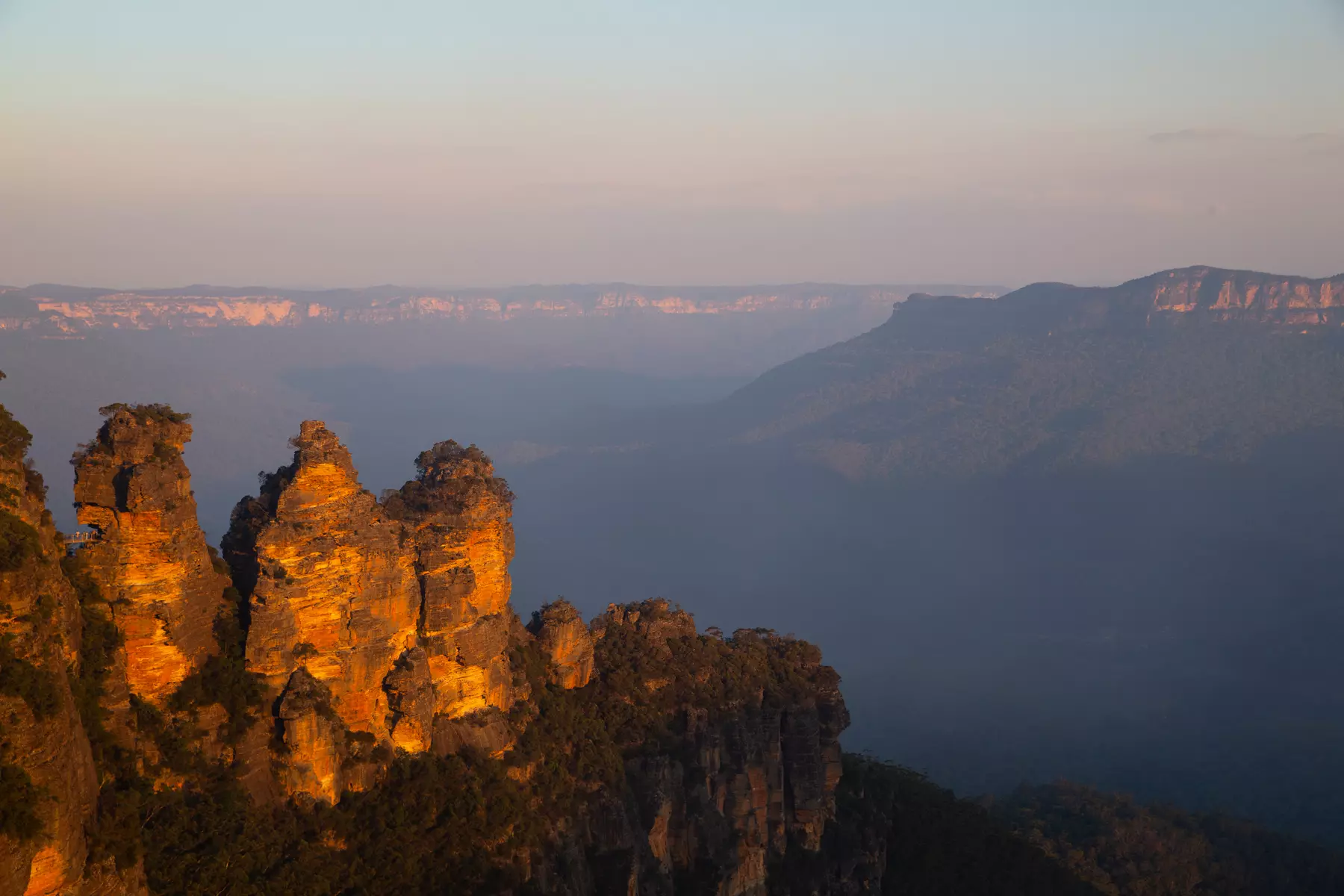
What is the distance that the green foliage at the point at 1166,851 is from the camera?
4512 cm

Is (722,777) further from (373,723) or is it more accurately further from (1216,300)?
(1216,300)

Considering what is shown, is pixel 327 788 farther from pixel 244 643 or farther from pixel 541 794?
pixel 541 794

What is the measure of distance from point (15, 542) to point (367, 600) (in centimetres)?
1016

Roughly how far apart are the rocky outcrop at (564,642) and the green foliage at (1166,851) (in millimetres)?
21758

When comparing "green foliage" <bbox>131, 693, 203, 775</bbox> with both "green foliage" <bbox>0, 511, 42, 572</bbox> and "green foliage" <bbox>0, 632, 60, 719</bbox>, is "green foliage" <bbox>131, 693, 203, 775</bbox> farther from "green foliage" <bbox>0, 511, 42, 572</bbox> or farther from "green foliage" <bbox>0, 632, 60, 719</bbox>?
"green foliage" <bbox>0, 632, 60, 719</bbox>

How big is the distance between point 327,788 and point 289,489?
724 cm

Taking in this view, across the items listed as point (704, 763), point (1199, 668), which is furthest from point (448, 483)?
point (1199, 668)

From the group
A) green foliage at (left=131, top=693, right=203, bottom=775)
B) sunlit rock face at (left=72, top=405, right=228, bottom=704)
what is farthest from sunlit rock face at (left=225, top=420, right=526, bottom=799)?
green foliage at (left=131, top=693, right=203, bottom=775)

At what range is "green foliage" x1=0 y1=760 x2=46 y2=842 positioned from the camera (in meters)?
14.8

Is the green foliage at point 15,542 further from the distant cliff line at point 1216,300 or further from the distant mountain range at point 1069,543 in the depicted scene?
the distant cliff line at point 1216,300

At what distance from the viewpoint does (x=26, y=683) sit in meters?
16.2

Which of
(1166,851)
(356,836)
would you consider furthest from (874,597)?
(356,836)

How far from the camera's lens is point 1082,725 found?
8750 cm

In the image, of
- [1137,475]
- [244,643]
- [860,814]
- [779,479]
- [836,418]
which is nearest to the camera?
[244,643]
